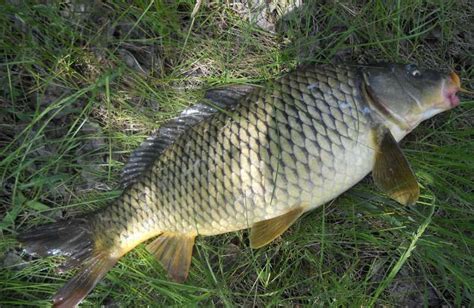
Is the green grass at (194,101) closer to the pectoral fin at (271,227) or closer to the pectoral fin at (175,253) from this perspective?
the pectoral fin at (175,253)

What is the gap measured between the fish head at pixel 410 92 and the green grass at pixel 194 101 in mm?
321

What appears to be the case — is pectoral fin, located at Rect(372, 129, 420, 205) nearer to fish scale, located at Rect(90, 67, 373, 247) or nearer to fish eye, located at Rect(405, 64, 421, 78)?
fish scale, located at Rect(90, 67, 373, 247)

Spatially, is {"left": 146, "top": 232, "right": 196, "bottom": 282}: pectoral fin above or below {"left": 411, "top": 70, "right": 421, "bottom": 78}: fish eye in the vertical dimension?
below

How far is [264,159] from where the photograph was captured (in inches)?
74.5

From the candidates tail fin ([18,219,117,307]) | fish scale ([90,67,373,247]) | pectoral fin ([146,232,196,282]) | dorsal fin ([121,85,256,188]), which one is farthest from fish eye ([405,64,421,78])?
tail fin ([18,219,117,307])

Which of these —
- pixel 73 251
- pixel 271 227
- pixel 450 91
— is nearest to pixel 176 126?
pixel 271 227

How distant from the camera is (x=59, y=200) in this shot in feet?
7.80

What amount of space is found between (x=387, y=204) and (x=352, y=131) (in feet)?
1.62

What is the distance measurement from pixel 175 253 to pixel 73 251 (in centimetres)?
46

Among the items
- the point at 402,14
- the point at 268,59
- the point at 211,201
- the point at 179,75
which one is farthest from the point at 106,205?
the point at 402,14

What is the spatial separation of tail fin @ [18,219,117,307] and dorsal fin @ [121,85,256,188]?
0.97ft

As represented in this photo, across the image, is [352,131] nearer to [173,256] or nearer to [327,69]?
[327,69]

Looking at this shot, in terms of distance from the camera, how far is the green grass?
215cm

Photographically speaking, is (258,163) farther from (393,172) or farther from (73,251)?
(73,251)
